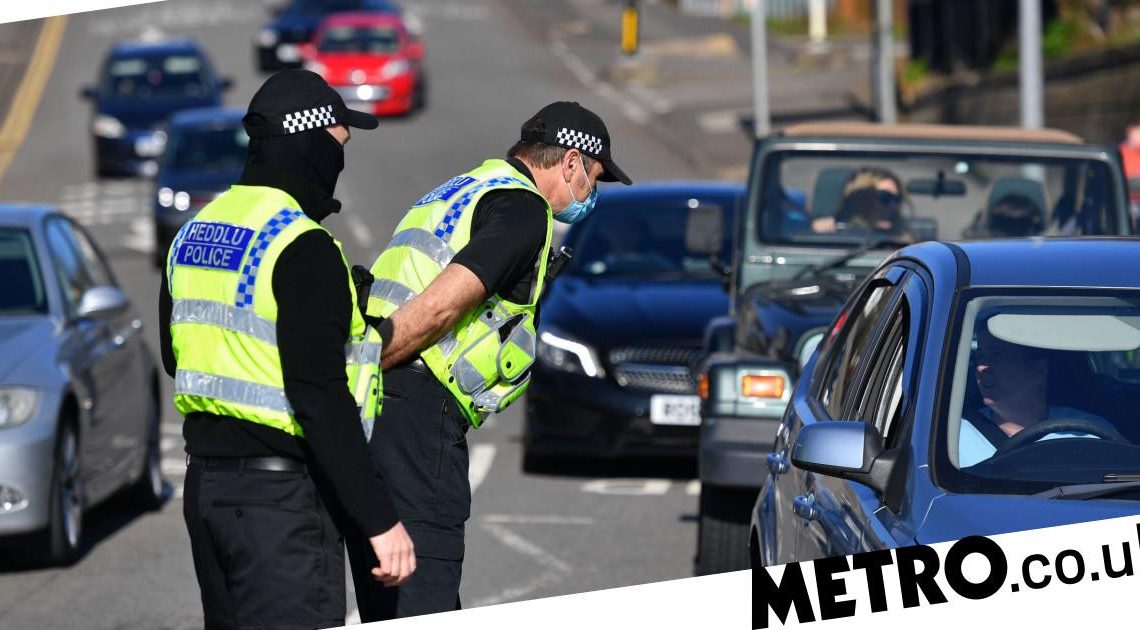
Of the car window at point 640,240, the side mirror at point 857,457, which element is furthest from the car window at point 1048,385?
the car window at point 640,240

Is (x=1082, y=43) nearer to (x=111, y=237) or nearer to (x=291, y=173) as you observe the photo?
(x=111, y=237)

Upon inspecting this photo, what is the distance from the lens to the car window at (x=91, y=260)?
11219mm

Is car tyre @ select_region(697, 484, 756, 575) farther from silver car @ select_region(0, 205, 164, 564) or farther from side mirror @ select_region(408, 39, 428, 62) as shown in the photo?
side mirror @ select_region(408, 39, 428, 62)

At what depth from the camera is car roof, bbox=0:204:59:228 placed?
1059 cm

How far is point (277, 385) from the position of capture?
4.69m

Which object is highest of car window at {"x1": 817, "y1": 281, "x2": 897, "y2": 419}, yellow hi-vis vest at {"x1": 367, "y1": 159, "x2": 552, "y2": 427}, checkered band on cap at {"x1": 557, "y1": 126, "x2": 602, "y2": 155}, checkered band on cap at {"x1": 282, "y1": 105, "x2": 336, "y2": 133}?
checkered band on cap at {"x1": 282, "y1": 105, "x2": 336, "y2": 133}

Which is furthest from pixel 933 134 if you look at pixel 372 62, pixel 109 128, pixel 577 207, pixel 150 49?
pixel 372 62

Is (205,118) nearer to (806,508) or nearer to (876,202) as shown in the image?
(876,202)

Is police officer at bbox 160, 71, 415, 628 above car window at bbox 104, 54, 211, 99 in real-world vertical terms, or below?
above

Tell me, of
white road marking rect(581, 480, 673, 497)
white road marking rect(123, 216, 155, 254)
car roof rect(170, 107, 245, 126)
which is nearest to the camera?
white road marking rect(581, 480, 673, 497)

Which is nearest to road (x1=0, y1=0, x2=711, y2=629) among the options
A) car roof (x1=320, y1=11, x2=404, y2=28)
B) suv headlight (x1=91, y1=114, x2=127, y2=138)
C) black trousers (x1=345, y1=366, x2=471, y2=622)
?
suv headlight (x1=91, y1=114, x2=127, y2=138)

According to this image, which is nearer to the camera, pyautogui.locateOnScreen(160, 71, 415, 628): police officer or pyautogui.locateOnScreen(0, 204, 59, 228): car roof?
pyautogui.locateOnScreen(160, 71, 415, 628): police officer

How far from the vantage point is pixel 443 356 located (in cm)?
539

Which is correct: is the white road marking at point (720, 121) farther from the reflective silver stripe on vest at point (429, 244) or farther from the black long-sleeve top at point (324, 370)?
the black long-sleeve top at point (324, 370)
